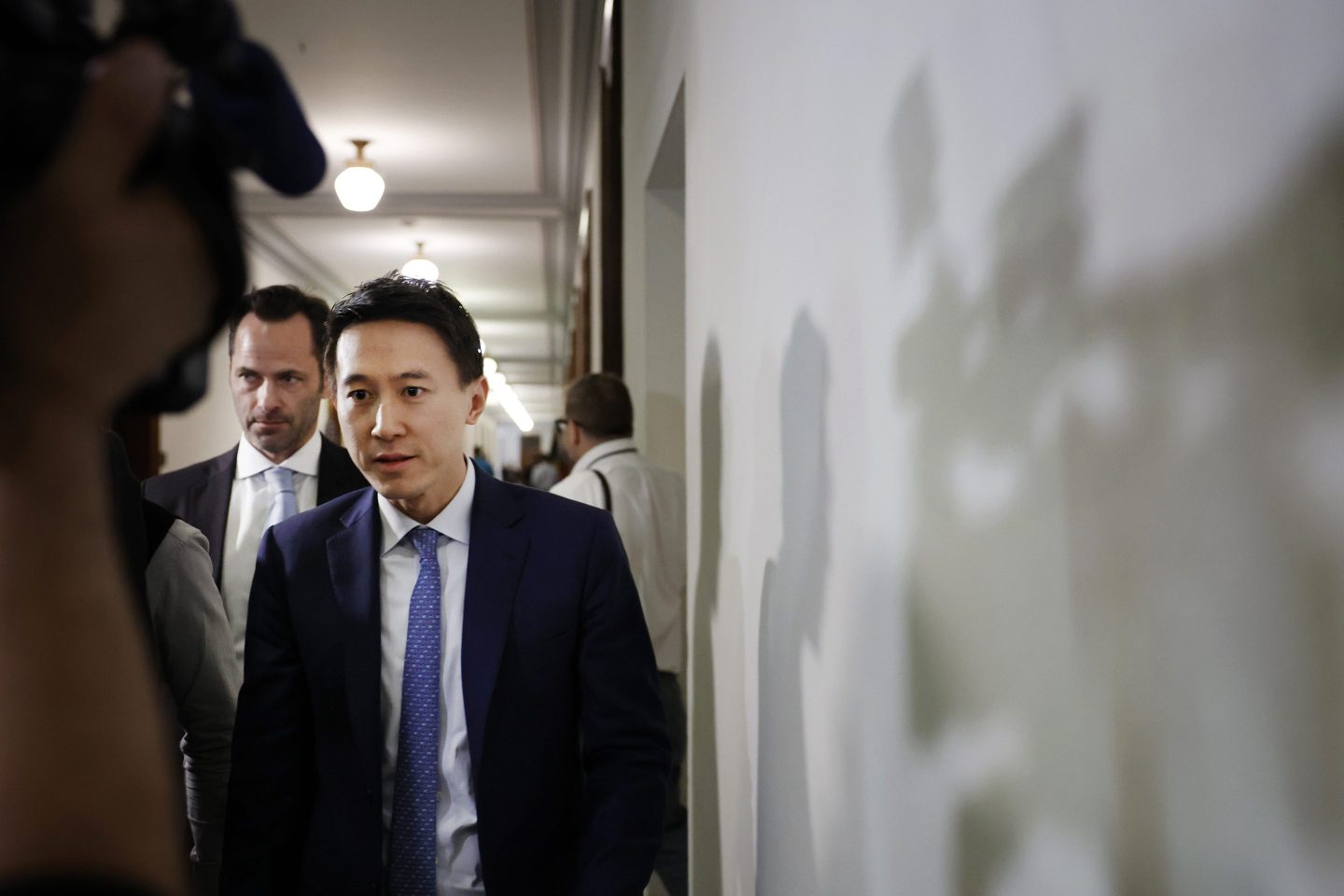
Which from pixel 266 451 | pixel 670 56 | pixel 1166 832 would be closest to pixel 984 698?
pixel 1166 832

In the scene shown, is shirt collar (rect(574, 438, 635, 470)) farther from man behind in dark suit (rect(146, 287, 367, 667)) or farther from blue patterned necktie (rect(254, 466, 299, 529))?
blue patterned necktie (rect(254, 466, 299, 529))

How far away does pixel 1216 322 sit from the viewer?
61 cm

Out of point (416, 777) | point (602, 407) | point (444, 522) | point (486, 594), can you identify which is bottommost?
point (416, 777)

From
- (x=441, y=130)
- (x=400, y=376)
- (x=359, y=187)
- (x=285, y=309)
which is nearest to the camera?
(x=400, y=376)

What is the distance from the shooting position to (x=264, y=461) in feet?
8.03

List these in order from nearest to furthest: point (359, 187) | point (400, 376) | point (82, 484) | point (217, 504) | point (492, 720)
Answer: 1. point (82, 484)
2. point (492, 720)
3. point (400, 376)
4. point (217, 504)
5. point (359, 187)

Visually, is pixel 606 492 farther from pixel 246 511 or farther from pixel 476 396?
pixel 476 396

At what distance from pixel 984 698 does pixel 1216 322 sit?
425mm

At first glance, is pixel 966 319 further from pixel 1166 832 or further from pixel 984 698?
pixel 1166 832

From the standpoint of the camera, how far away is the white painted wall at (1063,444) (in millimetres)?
552

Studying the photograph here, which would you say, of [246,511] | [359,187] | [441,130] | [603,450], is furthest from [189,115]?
[441,130]

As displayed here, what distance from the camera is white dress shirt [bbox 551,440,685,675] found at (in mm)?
3689

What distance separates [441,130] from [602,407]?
14.6 ft

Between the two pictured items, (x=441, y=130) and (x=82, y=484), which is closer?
(x=82, y=484)
